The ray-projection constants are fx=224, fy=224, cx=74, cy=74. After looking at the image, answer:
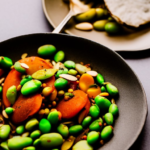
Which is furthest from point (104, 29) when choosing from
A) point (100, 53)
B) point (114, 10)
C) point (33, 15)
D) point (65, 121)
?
point (65, 121)

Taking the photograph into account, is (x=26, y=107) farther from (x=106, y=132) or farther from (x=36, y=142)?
(x=106, y=132)

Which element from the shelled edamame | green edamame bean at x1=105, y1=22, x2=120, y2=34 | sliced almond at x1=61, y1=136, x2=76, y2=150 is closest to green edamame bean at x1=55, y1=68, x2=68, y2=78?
the shelled edamame

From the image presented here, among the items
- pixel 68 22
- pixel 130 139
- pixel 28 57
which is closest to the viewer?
pixel 130 139

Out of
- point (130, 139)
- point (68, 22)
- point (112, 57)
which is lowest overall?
point (130, 139)

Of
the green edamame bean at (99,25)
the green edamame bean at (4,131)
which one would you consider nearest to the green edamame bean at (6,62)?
the green edamame bean at (4,131)

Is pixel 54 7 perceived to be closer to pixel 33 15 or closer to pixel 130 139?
pixel 33 15

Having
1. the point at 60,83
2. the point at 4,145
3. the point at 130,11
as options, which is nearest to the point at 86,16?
the point at 130,11
